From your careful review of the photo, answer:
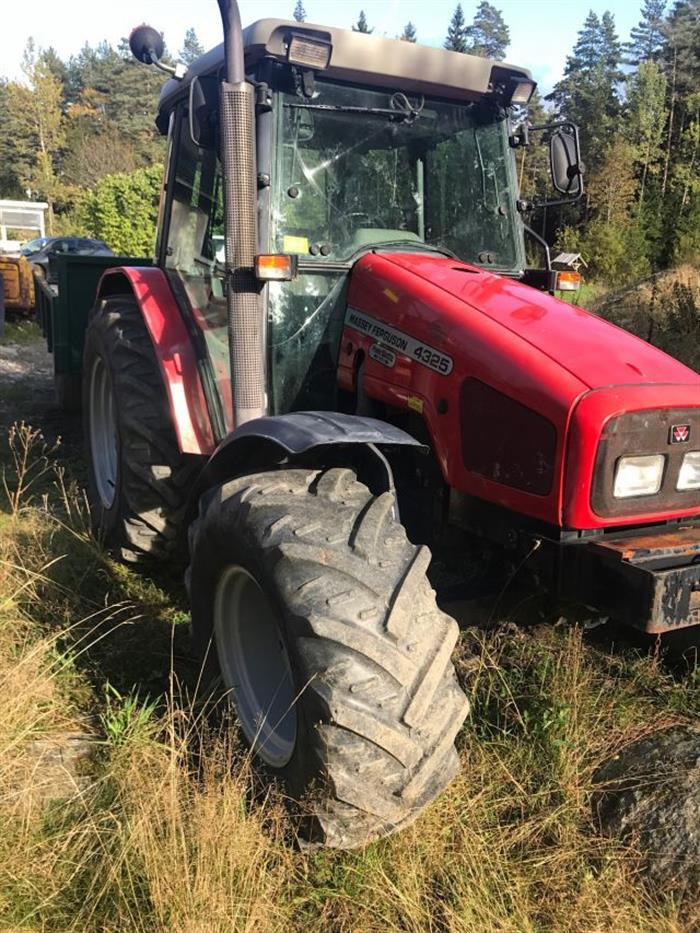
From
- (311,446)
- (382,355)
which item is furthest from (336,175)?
(311,446)

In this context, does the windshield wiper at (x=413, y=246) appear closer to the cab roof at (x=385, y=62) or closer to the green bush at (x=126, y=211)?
the cab roof at (x=385, y=62)

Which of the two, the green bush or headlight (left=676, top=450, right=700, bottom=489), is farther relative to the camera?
the green bush

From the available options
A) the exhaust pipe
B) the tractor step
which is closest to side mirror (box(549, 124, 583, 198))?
the exhaust pipe

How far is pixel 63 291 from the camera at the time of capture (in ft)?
21.8

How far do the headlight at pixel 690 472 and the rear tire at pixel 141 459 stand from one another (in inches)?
87.7

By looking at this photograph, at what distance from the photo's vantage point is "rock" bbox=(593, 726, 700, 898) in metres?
2.37

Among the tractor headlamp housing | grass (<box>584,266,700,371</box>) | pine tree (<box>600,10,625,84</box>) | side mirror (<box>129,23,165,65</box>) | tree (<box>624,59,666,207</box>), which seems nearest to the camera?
the tractor headlamp housing

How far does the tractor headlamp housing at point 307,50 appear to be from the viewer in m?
3.12

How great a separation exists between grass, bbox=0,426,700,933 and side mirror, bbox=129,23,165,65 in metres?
2.37

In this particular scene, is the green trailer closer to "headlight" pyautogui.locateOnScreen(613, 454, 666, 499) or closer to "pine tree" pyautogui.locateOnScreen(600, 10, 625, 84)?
"headlight" pyautogui.locateOnScreen(613, 454, 666, 499)

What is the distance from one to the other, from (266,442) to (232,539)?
436mm

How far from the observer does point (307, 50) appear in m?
3.14

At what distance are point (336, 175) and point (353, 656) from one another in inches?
83.4

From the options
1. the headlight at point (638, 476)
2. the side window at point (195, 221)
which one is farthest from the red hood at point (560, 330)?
the side window at point (195, 221)
